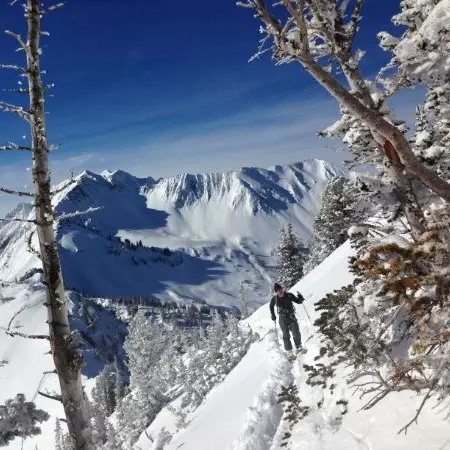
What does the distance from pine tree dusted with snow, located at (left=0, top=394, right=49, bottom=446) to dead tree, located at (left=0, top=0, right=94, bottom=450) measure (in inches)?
252

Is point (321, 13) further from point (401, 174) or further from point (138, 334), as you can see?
point (138, 334)

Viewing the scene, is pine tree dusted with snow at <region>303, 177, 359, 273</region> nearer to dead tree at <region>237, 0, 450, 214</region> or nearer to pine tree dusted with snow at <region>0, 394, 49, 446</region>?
pine tree dusted with snow at <region>0, 394, 49, 446</region>

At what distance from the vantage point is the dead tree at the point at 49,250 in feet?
20.0

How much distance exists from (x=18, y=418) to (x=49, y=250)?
24.9ft

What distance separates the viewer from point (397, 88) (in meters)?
6.05

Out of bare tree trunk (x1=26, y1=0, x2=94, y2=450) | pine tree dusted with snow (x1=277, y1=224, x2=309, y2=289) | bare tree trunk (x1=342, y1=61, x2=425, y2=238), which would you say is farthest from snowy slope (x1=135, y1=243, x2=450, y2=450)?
pine tree dusted with snow (x1=277, y1=224, x2=309, y2=289)

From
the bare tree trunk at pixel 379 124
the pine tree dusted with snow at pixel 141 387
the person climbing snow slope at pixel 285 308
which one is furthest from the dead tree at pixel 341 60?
the pine tree dusted with snow at pixel 141 387

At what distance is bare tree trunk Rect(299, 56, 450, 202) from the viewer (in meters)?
6.02

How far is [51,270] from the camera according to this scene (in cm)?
635

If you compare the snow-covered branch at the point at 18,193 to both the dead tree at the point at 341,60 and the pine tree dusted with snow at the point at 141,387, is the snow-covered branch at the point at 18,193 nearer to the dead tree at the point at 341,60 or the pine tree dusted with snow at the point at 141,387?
the dead tree at the point at 341,60

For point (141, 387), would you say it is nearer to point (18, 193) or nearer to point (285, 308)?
point (285, 308)

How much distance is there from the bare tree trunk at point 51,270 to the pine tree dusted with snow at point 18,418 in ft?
21.0

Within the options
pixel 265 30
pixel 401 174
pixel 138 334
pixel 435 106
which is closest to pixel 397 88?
pixel 401 174

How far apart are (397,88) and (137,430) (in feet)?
168
